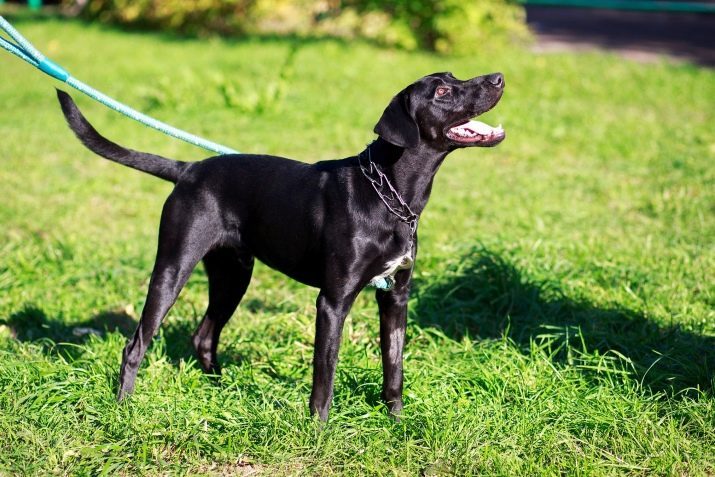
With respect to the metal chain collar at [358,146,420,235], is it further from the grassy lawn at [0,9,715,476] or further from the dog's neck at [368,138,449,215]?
the grassy lawn at [0,9,715,476]

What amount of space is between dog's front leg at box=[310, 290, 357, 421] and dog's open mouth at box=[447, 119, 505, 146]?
0.81 metres

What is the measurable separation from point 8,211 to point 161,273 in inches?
145

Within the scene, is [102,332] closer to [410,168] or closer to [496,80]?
[410,168]

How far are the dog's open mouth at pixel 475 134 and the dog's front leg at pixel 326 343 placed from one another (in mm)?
806

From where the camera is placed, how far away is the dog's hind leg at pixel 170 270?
3.90 m

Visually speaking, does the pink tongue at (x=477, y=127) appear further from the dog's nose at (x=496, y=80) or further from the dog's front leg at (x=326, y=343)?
the dog's front leg at (x=326, y=343)

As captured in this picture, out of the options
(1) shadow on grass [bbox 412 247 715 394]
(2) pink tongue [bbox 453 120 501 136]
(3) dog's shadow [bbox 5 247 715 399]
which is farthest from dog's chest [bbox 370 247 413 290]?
(1) shadow on grass [bbox 412 247 715 394]

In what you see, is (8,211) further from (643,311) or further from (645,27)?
(645,27)

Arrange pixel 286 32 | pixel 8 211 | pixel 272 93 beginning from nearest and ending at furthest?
pixel 8 211, pixel 272 93, pixel 286 32

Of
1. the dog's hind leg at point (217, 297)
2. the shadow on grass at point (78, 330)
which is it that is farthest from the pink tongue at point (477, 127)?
the shadow on grass at point (78, 330)

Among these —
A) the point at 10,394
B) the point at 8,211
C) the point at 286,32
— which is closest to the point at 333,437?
the point at 10,394

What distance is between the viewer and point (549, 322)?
482cm

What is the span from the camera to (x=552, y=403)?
3.89 meters

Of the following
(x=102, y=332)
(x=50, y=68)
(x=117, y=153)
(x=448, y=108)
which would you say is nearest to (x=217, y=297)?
(x=117, y=153)
